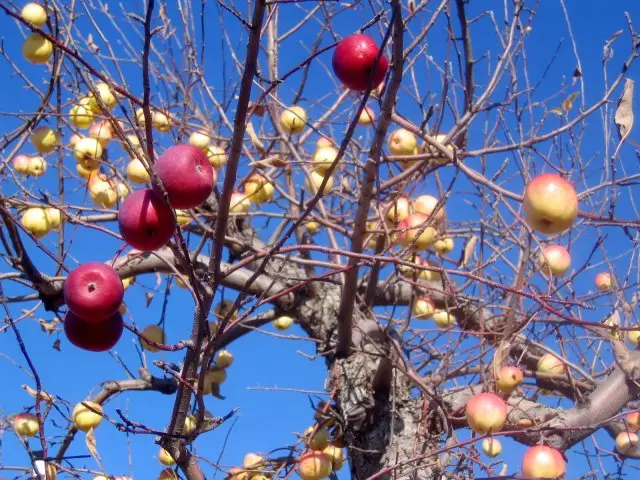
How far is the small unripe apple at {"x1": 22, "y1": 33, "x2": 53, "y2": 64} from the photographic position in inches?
133

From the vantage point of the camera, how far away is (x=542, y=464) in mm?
2697

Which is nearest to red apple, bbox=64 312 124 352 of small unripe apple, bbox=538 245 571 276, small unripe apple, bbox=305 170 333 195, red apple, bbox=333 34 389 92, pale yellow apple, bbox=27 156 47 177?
red apple, bbox=333 34 389 92

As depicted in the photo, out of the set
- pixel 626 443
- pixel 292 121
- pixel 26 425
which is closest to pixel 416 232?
pixel 292 121

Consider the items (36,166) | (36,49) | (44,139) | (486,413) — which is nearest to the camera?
(486,413)

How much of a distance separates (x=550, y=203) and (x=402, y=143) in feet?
3.42

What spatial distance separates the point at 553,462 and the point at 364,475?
2.84 ft

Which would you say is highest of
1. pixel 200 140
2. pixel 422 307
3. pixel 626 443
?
pixel 200 140

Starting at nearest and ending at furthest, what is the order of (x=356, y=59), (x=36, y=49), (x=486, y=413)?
(x=356, y=59)
(x=486, y=413)
(x=36, y=49)

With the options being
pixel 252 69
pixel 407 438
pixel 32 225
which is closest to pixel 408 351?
pixel 407 438

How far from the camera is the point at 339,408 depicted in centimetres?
323

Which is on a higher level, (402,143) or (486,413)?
(402,143)

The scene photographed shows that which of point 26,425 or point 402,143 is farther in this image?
point 26,425

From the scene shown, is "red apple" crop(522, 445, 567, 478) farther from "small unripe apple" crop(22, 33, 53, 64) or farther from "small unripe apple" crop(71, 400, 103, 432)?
"small unripe apple" crop(22, 33, 53, 64)

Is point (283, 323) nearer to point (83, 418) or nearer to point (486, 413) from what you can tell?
point (83, 418)
